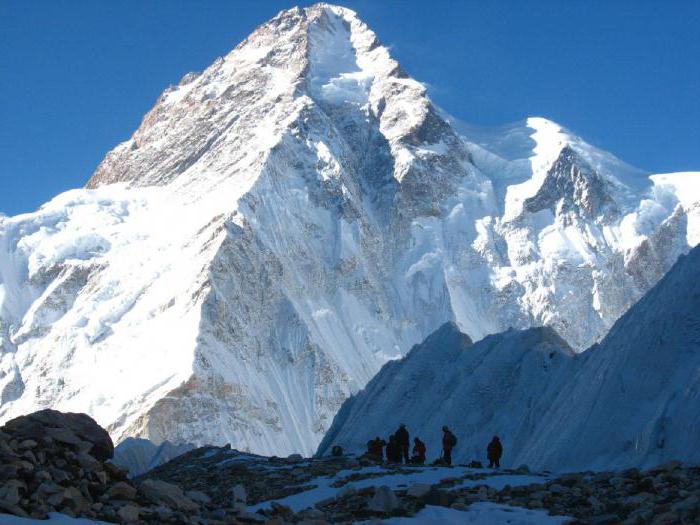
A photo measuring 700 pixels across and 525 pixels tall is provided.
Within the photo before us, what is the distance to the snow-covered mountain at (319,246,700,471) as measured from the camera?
33.2 meters

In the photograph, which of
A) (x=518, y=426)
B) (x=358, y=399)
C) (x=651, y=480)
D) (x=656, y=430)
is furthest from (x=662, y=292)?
(x=358, y=399)

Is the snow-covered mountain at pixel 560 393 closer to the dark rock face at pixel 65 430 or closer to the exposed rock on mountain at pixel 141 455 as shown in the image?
the exposed rock on mountain at pixel 141 455

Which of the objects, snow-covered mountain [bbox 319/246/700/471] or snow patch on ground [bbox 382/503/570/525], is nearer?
snow patch on ground [bbox 382/503/570/525]

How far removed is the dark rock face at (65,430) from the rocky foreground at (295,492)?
0.02 metres

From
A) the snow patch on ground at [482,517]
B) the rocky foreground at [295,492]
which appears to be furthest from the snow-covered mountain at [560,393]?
the snow patch on ground at [482,517]

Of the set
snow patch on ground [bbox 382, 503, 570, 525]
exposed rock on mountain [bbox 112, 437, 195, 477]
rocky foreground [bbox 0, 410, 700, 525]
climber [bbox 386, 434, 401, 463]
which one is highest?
exposed rock on mountain [bbox 112, 437, 195, 477]

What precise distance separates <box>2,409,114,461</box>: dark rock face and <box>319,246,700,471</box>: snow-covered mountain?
44.8 feet

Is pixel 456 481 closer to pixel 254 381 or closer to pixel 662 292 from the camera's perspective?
pixel 662 292

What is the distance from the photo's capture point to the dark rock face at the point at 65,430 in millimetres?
22250

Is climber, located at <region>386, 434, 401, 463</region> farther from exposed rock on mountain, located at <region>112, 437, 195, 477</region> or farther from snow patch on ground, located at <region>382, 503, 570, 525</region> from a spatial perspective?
exposed rock on mountain, located at <region>112, 437, 195, 477</region>

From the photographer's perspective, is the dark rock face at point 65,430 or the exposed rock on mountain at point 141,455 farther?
the exposed rock on mountain at point 141,455

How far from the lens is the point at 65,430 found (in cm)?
2284

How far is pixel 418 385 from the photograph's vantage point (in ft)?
197

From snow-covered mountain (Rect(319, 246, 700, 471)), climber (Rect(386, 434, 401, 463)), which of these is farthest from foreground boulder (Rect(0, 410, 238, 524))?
climber (Rect(386, 434, 401, 463))
